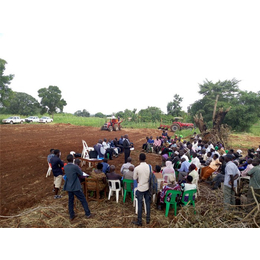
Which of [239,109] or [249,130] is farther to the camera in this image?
[249,130]

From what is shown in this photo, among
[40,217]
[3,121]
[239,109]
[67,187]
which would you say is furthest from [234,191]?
[3,121]

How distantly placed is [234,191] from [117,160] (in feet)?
17.5

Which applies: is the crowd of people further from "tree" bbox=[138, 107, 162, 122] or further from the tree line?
"tree" bbox=[138, 107, 162, 122]

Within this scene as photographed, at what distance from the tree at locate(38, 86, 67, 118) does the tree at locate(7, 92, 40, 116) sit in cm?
550

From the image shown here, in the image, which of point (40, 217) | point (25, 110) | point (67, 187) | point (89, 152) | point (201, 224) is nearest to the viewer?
point (201, 224)

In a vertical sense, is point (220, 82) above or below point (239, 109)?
above

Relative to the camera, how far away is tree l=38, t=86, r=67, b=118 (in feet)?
125

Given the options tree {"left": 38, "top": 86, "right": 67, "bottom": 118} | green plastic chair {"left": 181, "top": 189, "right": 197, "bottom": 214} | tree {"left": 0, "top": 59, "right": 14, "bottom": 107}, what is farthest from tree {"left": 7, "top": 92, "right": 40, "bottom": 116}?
green plastic chair {"left": 181, "top": 189, "right": 197, "bottom": 214}

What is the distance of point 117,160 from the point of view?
8469 millimetres

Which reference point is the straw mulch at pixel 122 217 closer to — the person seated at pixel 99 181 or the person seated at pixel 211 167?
the person seated at pixel 99 181

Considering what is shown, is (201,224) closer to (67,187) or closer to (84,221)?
(84,221)

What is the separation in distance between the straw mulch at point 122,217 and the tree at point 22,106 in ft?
147

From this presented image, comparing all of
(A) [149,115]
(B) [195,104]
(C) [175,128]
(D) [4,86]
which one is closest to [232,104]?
(B) [195,104]

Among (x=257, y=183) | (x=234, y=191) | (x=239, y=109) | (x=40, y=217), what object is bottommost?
(x=40, y=217)
